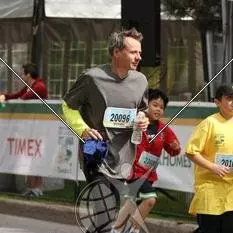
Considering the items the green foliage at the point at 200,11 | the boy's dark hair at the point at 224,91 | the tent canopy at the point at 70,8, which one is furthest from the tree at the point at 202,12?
the boy's dark hair at the point at 224,91

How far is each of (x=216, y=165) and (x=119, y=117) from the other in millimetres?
1090

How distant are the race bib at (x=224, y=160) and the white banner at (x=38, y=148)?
3.68 metres

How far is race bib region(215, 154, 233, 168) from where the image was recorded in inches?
248

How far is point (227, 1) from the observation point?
10.4m

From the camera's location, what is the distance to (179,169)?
863 cm

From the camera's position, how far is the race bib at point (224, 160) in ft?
20.7

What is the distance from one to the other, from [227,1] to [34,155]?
3.20m

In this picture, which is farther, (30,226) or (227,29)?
(227,29)

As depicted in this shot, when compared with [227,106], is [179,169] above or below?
below

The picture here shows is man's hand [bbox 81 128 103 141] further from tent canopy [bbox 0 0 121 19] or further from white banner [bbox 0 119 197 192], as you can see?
tent canopy [bbox 0 0 121 19]

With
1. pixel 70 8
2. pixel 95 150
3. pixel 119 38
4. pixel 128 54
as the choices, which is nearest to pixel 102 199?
pixel 95 150

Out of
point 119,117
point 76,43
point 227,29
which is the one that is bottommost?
point 119,117

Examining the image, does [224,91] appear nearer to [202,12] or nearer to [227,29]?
[227,29]

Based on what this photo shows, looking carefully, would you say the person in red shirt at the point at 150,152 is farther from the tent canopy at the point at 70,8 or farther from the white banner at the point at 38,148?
the tent canopy at the point at 70,8
